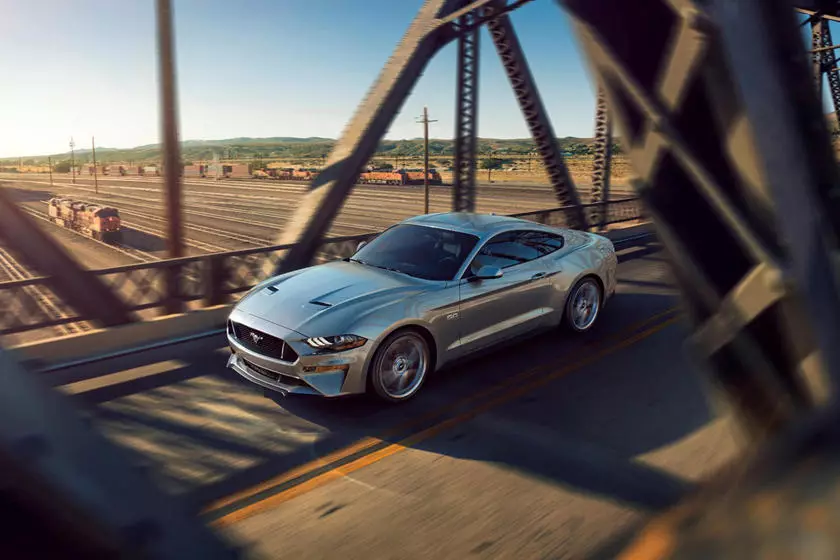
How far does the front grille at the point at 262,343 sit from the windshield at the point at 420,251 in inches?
67.1

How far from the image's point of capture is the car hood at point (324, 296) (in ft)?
18.5

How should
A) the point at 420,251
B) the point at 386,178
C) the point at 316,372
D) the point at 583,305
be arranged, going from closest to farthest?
the point at 316,372 < the point at 420,251 < the point at 583,305 < the point at 386,178

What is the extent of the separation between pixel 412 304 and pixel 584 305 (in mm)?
3166

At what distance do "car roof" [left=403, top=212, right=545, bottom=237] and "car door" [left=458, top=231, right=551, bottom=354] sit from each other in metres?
0.11

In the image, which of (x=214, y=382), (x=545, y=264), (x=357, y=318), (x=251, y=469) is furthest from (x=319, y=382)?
(x=545, y=264)

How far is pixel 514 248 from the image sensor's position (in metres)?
7.46

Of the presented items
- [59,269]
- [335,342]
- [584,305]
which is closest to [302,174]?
[584,305]

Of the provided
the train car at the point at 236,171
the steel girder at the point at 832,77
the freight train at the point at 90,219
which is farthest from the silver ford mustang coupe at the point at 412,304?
the train car at the point at 236,171

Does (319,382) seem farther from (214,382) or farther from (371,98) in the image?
(371,98)

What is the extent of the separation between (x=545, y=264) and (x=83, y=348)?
18.0 feet

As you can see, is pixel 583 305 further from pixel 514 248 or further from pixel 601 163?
pixel 601 163

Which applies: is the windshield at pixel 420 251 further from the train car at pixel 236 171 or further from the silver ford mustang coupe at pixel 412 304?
the train car at pixel 236 171

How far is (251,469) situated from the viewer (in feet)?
15.4

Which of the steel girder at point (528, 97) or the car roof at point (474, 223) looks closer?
the car roof at point (474, 223)
